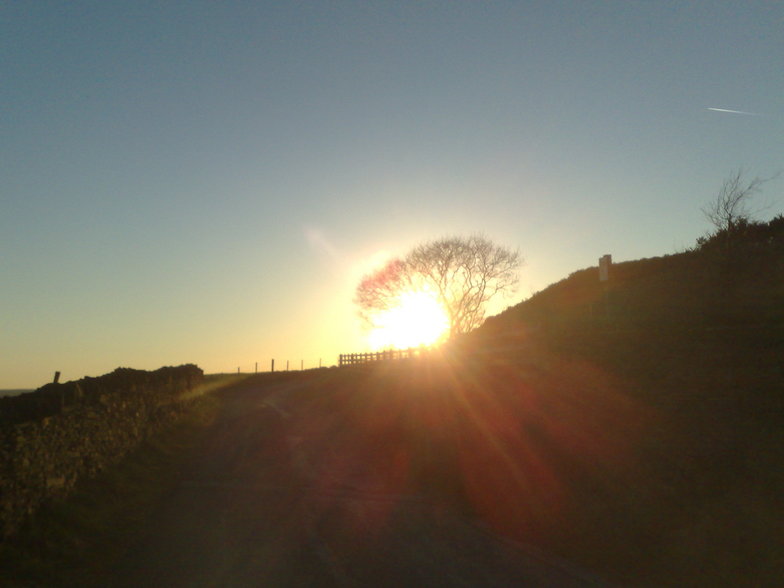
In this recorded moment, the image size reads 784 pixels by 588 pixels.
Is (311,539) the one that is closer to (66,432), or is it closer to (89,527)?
(89,527)

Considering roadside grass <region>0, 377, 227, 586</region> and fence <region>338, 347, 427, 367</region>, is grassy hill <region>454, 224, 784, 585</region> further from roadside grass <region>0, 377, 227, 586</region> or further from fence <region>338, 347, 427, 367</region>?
fence <region>338, 347, 427, 367</region>

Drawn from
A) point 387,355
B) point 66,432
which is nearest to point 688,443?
point 66,432

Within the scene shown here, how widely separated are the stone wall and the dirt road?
69.8 inches

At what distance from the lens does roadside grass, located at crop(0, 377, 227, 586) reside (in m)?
9.66

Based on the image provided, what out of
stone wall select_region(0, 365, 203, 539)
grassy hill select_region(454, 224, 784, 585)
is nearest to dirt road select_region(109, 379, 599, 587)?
grassy hill select_region(454, 224, 784, 585)

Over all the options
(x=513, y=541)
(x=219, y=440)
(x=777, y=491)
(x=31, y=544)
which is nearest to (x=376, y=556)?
(x=513, y=541)

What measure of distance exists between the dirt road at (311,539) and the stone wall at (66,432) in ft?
5.82

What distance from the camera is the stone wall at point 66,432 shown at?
10.8 meters

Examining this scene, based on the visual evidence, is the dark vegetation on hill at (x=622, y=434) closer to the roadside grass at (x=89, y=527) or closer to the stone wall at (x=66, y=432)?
the roadside grass at (x=89, y=527)

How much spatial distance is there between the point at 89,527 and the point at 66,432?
2.37 metres

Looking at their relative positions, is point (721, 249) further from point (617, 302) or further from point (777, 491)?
point (777, 491)

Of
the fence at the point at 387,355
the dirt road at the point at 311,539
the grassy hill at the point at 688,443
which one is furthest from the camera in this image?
the fence at the point at 387,355

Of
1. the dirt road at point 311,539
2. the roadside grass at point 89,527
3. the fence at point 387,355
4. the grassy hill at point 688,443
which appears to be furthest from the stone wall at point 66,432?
the fence at point 387,355

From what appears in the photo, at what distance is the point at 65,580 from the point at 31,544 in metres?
1.35
